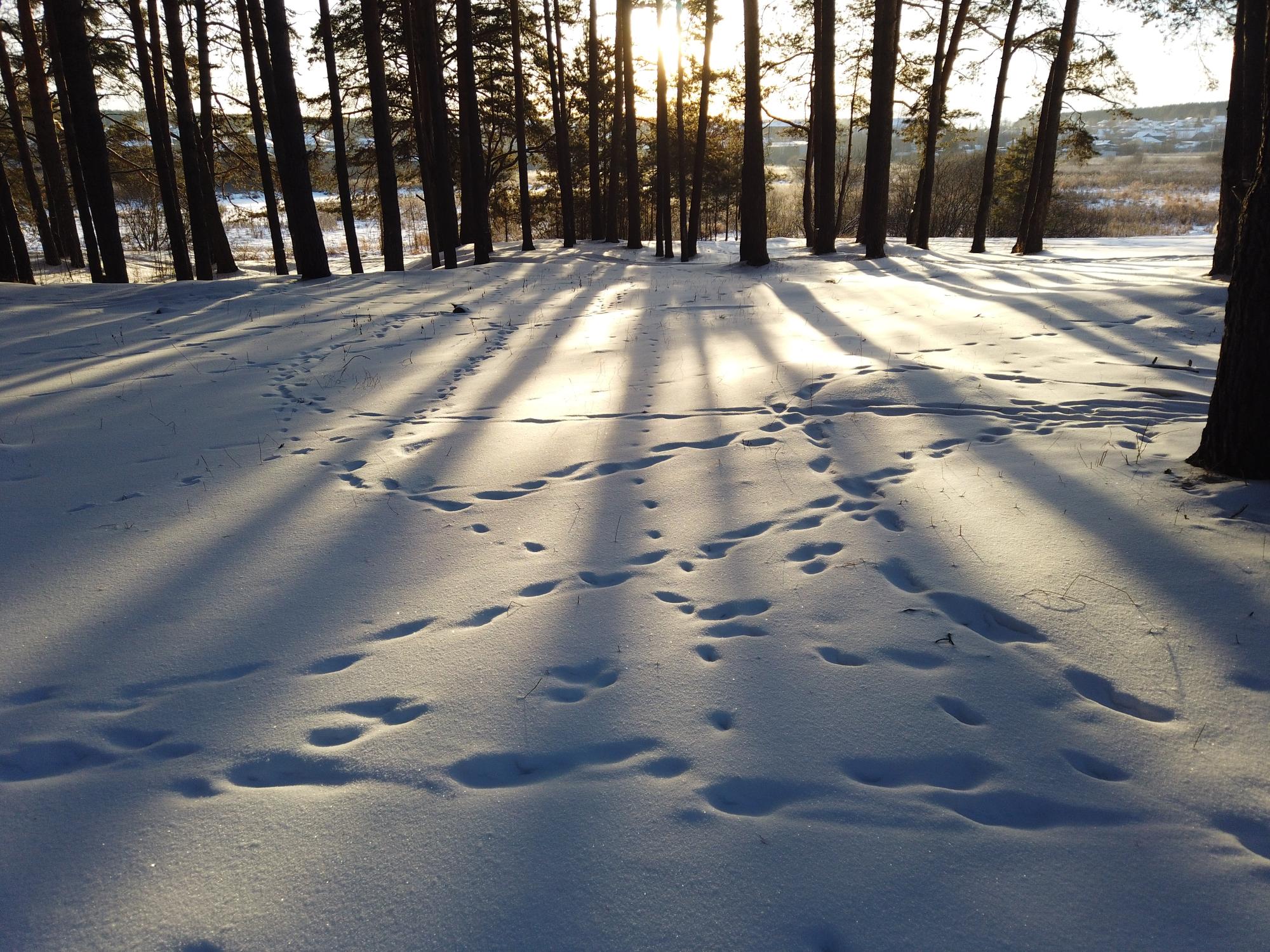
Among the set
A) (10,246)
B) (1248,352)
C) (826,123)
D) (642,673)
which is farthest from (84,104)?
(1248,352)

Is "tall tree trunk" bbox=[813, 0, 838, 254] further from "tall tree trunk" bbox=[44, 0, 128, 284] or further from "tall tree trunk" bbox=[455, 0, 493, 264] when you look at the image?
"tall tree trunk" bbox=[44, 0, 128, 284]

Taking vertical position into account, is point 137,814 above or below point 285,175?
below

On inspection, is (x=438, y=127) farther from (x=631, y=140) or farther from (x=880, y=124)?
(x=880, y=124)

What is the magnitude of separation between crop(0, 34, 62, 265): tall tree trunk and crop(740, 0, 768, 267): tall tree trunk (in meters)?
14.8

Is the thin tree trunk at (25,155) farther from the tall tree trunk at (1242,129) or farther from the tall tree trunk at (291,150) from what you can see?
the tall tree trunk at (1242,129)

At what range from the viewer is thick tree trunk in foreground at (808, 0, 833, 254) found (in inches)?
585

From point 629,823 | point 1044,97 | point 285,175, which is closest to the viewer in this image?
point 629,823

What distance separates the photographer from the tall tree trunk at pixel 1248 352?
303 cm

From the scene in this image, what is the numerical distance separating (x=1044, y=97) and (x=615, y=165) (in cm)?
1215

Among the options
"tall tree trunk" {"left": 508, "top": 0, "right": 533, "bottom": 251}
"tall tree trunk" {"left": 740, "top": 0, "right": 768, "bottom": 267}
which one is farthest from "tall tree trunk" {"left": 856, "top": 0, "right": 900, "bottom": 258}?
"tall tree trunk" {"left": 508, "top": 0, "right": 533, "bottom": 251}

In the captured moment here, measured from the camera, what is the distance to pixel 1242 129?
9.12 metres

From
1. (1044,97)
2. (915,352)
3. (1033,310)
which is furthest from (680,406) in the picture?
(1044,97)

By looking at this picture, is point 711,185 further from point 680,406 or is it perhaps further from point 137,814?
point 137,814

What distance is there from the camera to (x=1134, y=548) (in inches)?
110
